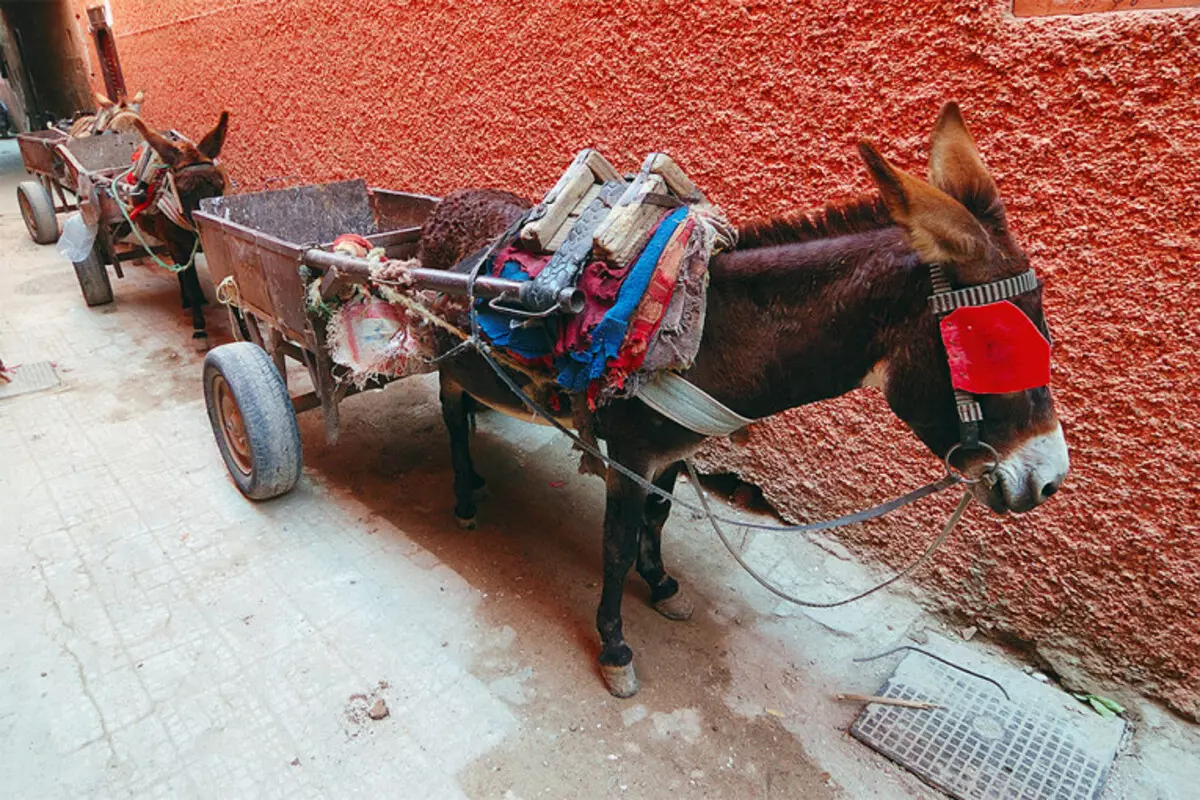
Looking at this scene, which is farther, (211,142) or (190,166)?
(211,142)

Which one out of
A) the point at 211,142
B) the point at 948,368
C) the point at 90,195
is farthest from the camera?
the point at 90,195

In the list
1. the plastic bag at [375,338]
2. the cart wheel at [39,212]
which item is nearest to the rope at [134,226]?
the plastic bag at [375,338]

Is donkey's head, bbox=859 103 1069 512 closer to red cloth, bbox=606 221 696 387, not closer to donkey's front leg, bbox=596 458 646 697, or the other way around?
red cloth, bbox=606 221 696 387

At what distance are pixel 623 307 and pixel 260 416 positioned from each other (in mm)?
2124

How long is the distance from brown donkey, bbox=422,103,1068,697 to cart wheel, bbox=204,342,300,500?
1794mm

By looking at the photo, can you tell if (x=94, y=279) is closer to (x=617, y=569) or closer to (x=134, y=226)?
(x=134, y=226)

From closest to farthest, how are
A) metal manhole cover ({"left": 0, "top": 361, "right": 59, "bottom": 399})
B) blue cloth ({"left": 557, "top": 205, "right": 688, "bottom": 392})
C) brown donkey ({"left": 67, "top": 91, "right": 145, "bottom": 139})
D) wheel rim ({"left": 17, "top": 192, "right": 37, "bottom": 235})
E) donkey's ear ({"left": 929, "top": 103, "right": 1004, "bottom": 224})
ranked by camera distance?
donkey's ear ({"left": 929, "top": 103, "right": 1004, "bottom": 224}) < blue cloth ({"left": 557, "top": 205, "right": 688, "bottom": 392}) < metal manhole cover ({"left": 0, "top": 361, "right": 59, "bottom": 399}) < brown donkey ({"left": 67, "top": 91, "right": 145, "bottom": 139}) < wheel rim ({"left": 17, "top": 192, "right": 37, "bottom": 235})

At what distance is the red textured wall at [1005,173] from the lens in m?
2.06

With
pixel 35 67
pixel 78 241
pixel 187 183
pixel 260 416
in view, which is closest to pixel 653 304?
pixel 260 416

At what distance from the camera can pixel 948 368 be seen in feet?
5.23

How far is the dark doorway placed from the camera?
15.9m

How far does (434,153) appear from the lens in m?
4.65

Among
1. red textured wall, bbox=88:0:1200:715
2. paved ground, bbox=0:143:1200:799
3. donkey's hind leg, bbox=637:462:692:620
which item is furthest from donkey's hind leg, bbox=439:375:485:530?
red textured wall, bbox=88:0:1200:715

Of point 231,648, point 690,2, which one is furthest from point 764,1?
point 231,648
